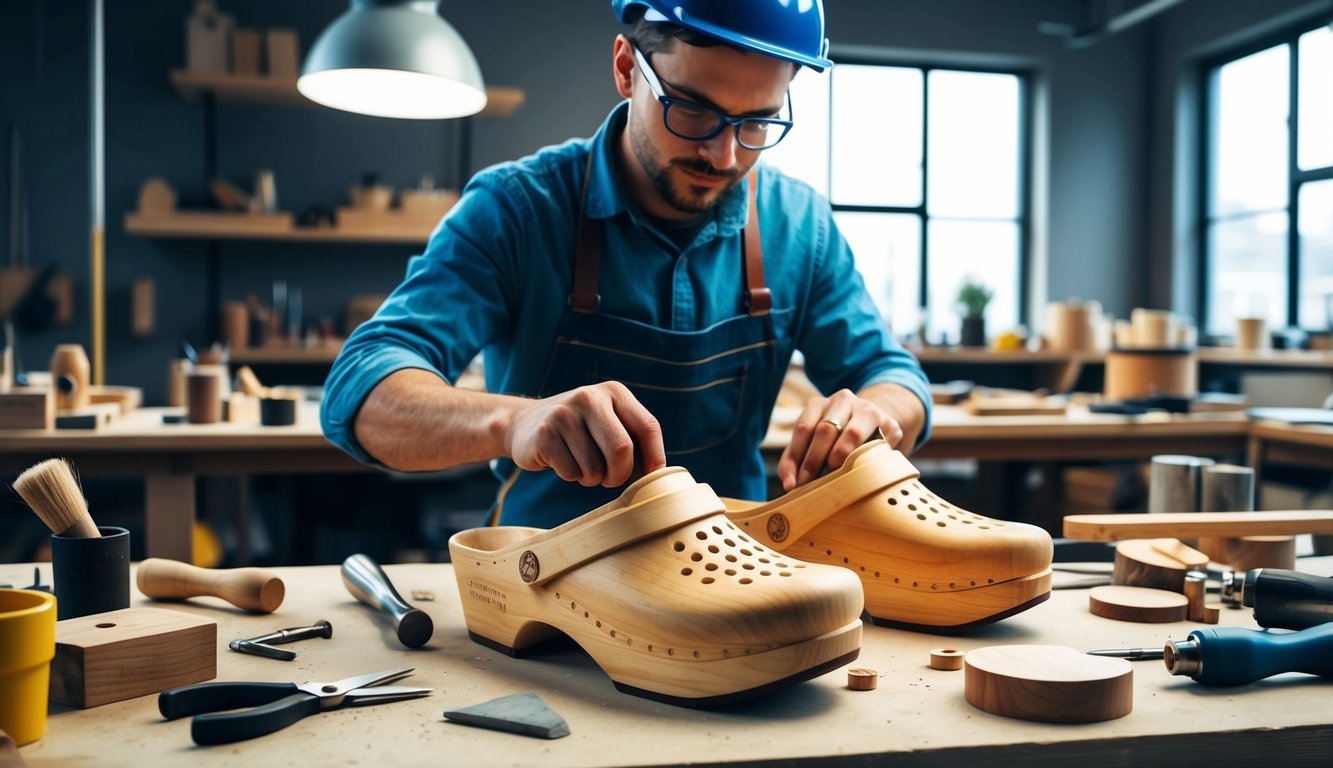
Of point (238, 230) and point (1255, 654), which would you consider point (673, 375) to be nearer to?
point (1255, 654)

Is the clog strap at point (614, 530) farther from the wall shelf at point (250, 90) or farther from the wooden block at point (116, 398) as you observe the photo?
the wall shelf at point (250, 90)

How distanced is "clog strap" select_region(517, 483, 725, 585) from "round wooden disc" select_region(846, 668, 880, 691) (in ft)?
0.57

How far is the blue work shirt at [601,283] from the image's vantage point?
138 centimetres

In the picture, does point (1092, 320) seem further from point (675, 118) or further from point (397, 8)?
point (675, 118)

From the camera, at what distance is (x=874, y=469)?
1.09 m

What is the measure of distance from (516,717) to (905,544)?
462 mm

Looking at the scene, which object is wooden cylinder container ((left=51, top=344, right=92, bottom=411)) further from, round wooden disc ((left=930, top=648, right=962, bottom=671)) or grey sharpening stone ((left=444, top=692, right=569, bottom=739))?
round wooden disc ((left=930, top=648, right=962, bottom=671))

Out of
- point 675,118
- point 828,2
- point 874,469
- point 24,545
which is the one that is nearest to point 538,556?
point 874,469

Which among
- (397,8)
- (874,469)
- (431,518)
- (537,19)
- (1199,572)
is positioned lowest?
(431,518)

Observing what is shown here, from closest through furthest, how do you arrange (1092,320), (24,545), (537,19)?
(24,545)
(1092,320)
(537,19)

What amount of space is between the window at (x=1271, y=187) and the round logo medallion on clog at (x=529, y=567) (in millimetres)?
5150

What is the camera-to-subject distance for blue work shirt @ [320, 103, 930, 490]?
1385 mm

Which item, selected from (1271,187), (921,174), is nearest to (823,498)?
(921,174)

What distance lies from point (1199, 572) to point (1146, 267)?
584cm
